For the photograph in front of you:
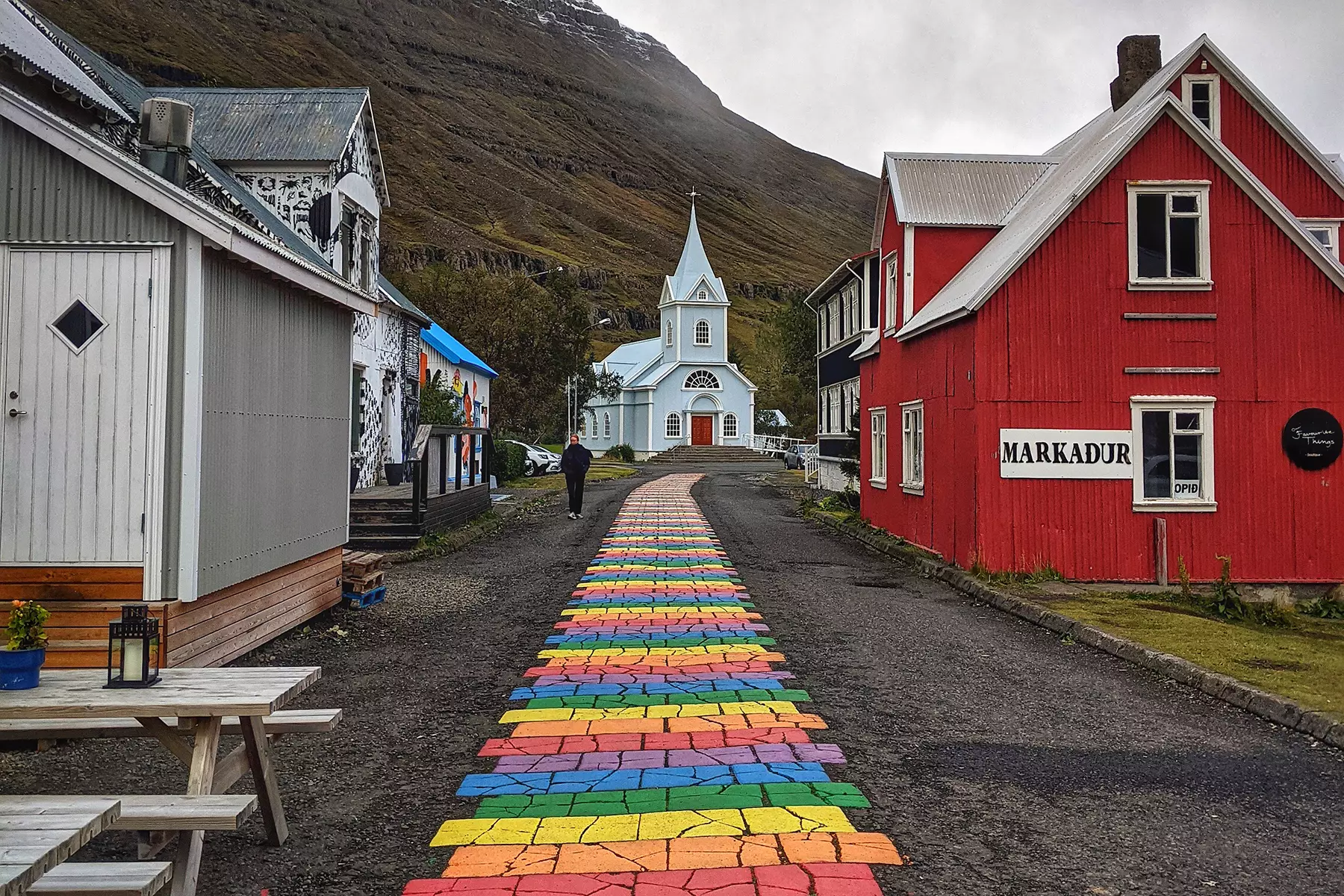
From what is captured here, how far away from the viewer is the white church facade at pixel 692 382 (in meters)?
65.8

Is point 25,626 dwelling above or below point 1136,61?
below

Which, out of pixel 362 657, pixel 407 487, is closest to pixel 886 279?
pixel 407 487

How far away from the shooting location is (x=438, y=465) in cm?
1888

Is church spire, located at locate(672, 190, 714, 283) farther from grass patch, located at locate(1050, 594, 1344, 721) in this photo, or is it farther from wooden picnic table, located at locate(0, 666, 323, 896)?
wooden picnic table, located at locate(0, 666, 323, 896)

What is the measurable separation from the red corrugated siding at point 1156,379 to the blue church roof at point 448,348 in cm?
1661

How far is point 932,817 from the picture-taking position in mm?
5266

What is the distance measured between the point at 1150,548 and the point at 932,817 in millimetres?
10663

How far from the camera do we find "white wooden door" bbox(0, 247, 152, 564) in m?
7.62

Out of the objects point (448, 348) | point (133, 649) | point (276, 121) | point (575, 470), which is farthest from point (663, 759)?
point (448, 348)

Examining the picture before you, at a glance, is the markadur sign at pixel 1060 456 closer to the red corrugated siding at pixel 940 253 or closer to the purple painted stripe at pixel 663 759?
the red corrugated siding at pixel 940 253

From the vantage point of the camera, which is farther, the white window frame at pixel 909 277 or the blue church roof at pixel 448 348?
the blue church roof at pixel 448 348

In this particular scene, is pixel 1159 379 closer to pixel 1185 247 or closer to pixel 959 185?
pixel 1185 247

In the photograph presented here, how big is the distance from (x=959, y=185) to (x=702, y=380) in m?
47.6


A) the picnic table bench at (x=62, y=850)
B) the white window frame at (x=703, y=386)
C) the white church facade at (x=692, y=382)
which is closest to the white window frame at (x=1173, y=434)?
the picnic table bench at (x=62, y=850)
